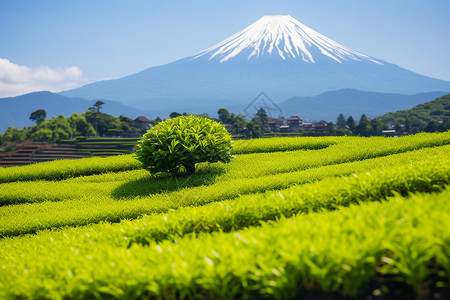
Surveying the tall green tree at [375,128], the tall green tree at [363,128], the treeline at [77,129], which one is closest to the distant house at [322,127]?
the tall green tree at [363,128]

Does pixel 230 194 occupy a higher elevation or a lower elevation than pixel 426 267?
lower

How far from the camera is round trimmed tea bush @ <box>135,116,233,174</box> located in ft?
41.1

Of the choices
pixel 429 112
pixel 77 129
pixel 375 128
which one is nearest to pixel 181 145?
pixel 375 128

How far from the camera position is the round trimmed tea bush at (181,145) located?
12.5 metres

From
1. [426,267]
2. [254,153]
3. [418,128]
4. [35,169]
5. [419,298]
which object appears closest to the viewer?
[419,298]

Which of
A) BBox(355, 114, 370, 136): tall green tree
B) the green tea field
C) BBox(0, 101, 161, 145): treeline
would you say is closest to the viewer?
the green tea field

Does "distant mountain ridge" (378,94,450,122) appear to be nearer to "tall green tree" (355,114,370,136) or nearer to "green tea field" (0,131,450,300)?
"tall green tree" (355,114,370,136)

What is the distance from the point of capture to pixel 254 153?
1741 cm

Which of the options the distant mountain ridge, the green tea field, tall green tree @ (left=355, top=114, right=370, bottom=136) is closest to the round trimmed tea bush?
the green tea field

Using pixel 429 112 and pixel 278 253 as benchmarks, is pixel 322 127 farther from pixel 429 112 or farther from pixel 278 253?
pixel 278 253

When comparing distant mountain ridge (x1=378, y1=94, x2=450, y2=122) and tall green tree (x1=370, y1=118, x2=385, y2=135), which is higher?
distant mountain ridge (x1=378, y1=94, x2=450, y2=122)

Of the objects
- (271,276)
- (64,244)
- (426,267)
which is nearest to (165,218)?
(64,244)

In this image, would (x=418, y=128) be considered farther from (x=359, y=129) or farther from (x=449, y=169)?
(x=449, y=169)

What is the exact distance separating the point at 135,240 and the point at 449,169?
5.53 m
